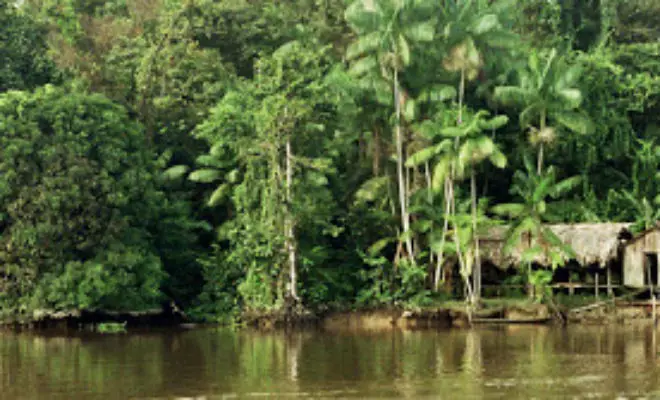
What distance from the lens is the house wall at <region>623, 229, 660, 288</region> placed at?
27.6 m

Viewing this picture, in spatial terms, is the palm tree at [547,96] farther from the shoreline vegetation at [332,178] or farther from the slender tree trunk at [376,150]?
the slender tree trunk at [376,150]

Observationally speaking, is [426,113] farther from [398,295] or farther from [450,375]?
[450,375]

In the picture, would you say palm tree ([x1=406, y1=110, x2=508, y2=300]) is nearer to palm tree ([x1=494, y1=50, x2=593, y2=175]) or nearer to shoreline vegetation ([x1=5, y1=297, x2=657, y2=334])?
shoreline vegetation ([x1=5, y1=297, x2=657, y2=334])

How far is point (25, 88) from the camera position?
31250 mm

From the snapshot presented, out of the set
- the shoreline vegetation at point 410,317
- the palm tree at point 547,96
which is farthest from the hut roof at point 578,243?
the palm tree at point 547,96

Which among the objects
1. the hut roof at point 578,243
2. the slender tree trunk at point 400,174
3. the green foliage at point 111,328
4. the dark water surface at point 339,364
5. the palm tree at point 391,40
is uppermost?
the palm tree at point 391,40

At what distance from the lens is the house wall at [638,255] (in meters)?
27.6

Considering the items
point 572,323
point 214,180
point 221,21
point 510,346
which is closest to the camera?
point 510,346

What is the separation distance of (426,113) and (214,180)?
271 inches

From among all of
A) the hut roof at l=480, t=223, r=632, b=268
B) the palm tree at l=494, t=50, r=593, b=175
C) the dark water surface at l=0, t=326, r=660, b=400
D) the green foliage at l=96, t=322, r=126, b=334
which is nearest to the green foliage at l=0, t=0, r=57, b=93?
the green foliage at l=96, t=322, r=126, b=334

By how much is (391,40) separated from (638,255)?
28.8 ft

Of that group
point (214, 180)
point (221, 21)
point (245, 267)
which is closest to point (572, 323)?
point (245, 267)

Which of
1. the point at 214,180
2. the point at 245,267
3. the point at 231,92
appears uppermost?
the point at 231,92

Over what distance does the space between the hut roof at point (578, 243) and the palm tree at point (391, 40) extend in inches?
91.2
